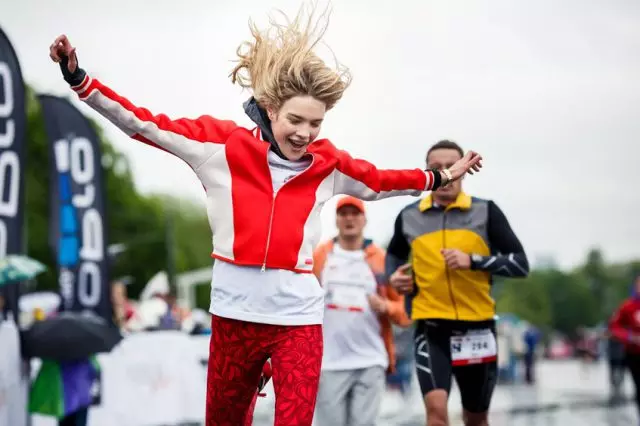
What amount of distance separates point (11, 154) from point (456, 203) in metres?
4.64

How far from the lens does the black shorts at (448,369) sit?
25.6 feet

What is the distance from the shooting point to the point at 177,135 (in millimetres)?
5559

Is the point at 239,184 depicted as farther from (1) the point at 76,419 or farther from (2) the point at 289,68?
(1) the point at 76,419

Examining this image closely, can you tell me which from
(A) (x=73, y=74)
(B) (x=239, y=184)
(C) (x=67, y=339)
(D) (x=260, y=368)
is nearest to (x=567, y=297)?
(C) (x=67, y=339)

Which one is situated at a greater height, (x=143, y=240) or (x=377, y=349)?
(x=143, y=240)

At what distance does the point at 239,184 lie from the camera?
5.54m

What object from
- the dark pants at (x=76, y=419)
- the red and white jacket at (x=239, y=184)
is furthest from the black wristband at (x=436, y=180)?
the dark pants at (x=76, y=419)

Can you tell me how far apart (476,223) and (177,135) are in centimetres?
292

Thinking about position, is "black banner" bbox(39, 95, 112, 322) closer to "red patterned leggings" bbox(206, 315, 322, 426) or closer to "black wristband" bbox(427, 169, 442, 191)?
"black wristband" bbox(427, 169, 442, 191)

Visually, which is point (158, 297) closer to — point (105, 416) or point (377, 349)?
point (105, 416)

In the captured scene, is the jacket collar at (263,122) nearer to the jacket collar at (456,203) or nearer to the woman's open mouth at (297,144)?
the woman's open mouth at (297,144)

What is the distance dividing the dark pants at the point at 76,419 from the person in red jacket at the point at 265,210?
17.6ft

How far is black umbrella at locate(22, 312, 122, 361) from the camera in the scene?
1041cm

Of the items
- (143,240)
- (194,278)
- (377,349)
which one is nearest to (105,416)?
(377,349)
